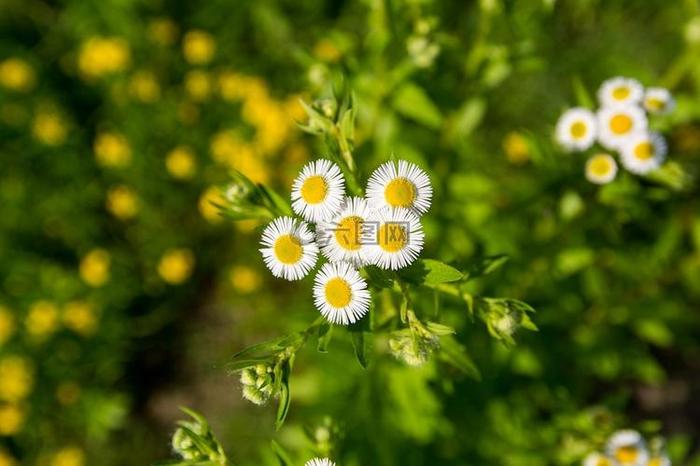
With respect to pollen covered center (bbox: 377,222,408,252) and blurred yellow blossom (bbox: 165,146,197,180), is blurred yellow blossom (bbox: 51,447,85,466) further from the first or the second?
pollen covered center (bbox: 377,222,408,252)

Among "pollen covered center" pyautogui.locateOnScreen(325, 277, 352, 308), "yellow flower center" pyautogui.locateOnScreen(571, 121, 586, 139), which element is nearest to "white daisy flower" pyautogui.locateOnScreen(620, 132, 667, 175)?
"yellow flower center" pyautogui.locateOnScreen(571, 121, 586, 139)

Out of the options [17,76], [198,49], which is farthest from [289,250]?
[17,76]

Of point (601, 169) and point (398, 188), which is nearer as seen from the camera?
point (398, 188)

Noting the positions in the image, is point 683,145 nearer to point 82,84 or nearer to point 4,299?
point 82,84

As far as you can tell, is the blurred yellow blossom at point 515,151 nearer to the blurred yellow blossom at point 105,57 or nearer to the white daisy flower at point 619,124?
the white daisy flower at point 619,124

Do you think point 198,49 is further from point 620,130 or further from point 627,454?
point 627,454

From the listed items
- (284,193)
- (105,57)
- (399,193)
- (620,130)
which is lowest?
(399,193)

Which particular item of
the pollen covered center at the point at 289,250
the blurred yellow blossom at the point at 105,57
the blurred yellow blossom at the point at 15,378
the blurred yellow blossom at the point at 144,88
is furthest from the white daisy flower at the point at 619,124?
the blurred yellow blossom at the point at 15,378
